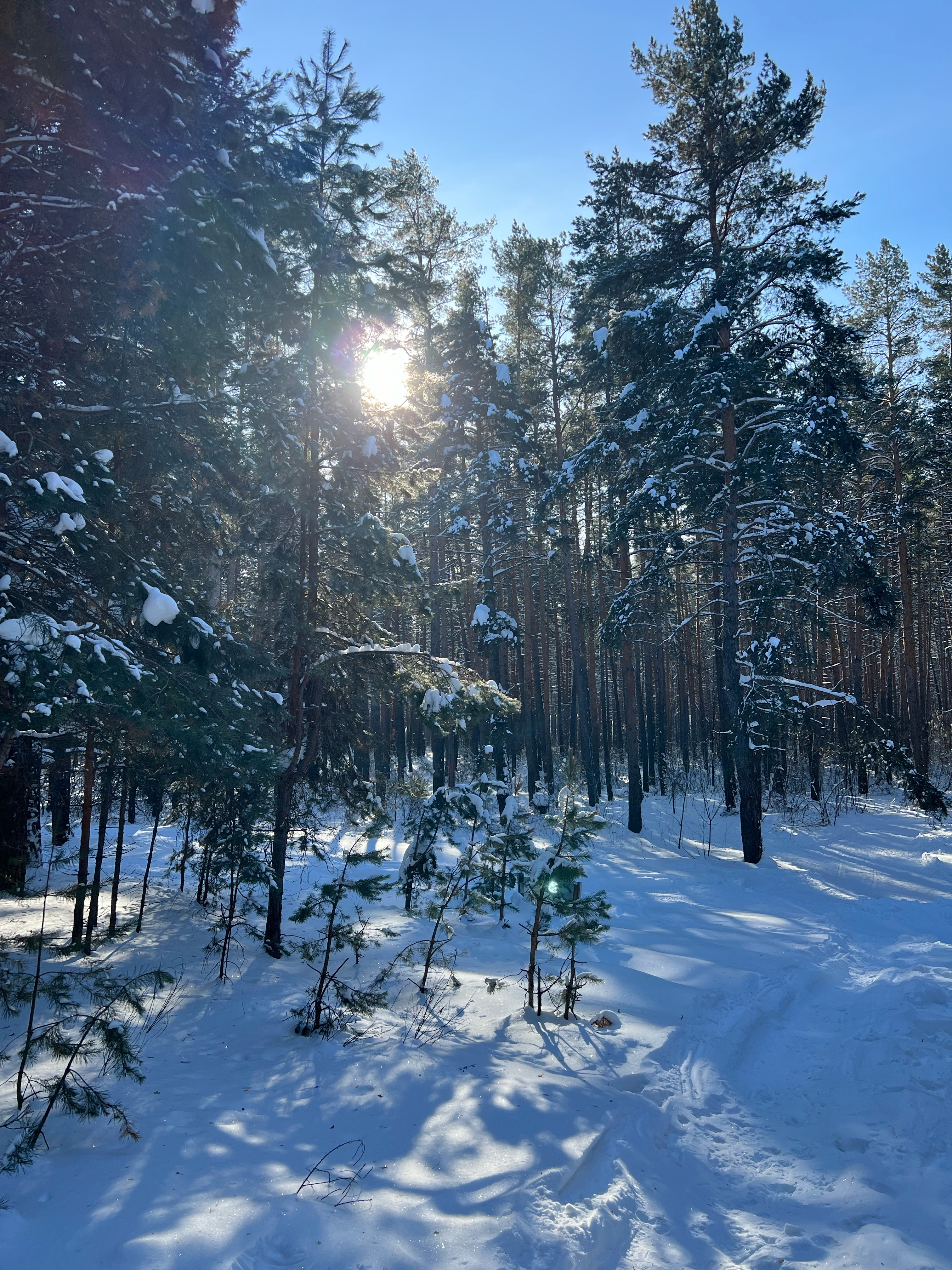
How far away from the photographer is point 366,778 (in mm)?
11758

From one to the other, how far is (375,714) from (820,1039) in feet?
91.2

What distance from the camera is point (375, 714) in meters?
32.4

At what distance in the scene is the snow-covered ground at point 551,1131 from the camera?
3303mm

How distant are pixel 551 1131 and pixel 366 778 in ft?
25.5

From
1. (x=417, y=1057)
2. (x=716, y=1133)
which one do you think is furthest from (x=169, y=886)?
(x=716, y=1133)

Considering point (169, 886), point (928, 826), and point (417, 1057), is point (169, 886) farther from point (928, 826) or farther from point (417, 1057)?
point (928, 826)

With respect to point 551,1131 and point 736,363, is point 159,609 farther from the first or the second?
point 736,363

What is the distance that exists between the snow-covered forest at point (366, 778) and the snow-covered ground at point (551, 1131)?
0.10ft

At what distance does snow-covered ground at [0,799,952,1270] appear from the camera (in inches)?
130

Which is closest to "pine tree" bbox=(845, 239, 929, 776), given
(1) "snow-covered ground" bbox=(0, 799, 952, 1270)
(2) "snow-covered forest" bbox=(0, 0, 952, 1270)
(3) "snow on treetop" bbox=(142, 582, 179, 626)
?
(2) "snow-covered forest" bbox=(0, 0, 952, 1270)

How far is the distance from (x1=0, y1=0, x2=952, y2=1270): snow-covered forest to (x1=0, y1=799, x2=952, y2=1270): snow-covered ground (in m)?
0.03

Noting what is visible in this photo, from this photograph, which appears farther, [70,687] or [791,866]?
[791,866]

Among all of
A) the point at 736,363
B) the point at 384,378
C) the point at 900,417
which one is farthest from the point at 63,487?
the point at 900,417

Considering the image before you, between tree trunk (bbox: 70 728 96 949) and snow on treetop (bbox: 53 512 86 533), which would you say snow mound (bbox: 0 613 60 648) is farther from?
tree trunk (bbox: 70 728 96 949)
